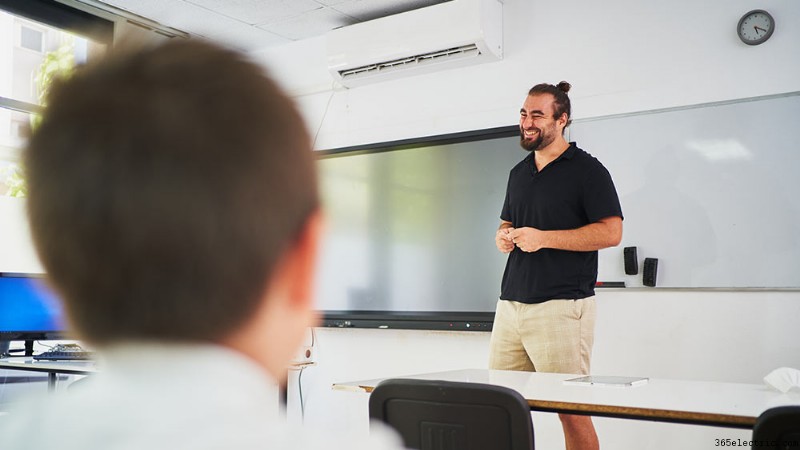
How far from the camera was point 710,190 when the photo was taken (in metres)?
3.53

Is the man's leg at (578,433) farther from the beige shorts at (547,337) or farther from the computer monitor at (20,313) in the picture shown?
the computer monitor at (20,313)

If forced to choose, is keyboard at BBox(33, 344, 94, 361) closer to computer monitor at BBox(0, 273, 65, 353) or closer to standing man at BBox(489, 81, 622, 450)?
computer monitor at BBox(0, 273, 65, 353)

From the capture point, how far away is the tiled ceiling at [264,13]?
14.7 feet

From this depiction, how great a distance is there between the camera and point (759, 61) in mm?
3465

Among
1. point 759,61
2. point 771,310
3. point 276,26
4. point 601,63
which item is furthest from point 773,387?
point 276,26

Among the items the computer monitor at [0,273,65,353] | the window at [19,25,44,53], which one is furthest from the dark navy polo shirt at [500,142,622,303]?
the window at [19,25,44,53]

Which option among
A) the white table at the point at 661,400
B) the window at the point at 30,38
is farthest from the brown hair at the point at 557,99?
the window at the point at 30,38

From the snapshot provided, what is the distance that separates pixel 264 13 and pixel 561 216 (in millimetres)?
2671

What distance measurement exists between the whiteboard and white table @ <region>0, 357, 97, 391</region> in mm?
2663

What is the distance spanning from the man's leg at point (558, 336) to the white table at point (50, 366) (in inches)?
79.0

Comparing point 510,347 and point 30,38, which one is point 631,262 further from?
point 30,38

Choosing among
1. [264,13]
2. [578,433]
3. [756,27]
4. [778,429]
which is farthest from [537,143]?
[264,13]

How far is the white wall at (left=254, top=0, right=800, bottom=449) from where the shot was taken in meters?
3.42

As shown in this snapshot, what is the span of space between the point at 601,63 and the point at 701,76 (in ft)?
1.75
